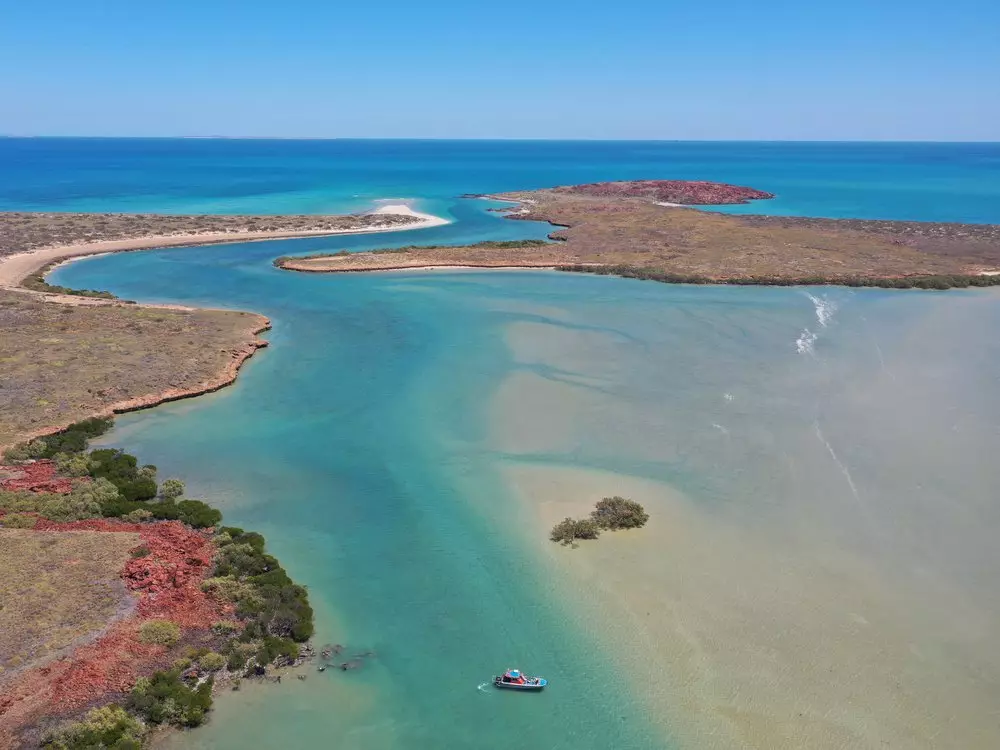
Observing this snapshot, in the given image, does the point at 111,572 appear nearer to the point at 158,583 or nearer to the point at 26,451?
the point at 158,583

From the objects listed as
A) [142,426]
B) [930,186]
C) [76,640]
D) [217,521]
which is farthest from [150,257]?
[930,186]

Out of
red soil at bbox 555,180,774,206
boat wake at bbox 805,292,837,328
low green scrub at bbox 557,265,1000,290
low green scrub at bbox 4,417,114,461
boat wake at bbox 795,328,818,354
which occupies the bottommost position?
low green scrub at bbox 4,417,114,461

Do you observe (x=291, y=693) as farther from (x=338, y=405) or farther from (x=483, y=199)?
(x=483, y=199)

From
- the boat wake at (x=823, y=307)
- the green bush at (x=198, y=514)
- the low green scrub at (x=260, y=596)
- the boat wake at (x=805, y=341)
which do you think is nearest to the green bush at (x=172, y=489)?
the green bush at (x=198, y=514)

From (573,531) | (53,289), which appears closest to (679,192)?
(53,289)

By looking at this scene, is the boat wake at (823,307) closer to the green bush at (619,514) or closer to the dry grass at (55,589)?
the green bush at (619,514)

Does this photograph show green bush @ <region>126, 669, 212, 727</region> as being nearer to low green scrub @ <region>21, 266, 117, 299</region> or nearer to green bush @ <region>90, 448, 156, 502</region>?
green bush @ <region>90, 448, 156, 502</region>

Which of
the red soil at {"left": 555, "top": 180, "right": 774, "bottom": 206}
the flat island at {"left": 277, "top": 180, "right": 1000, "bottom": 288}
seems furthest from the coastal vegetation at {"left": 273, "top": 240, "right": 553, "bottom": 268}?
the red soil at {"left": 555, "top": 180, "right": 774, "bottom": 206}
